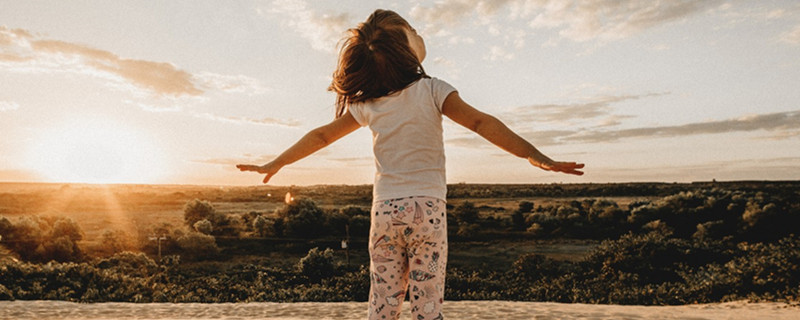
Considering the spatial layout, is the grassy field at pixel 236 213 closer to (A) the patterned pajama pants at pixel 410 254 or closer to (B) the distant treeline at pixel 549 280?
(B) the distant treeline at pixel 549 280

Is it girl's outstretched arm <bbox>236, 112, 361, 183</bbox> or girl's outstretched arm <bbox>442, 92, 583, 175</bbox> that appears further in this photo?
girl's outstretched arm <bbox>236, 112, 361, 183</bbox>

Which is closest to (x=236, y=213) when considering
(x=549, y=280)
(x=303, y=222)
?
(x=303, y=222)

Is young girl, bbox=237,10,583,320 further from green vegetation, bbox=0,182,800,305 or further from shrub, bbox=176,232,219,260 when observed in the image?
shrub, bbox=176,232,219,260

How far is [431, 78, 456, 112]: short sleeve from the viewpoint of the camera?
6.93 feet

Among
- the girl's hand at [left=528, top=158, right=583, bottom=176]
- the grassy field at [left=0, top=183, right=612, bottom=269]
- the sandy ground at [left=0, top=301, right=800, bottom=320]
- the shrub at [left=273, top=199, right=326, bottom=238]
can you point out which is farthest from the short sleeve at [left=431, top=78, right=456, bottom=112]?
the shrub at [left=273, top=199, right=326, bottom=238]

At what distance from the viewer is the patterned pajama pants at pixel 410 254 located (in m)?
2.06

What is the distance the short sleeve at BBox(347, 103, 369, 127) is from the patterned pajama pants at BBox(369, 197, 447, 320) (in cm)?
37

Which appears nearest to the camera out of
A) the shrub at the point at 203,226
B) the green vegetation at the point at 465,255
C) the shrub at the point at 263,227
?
the green vegetation at the point at 465,255

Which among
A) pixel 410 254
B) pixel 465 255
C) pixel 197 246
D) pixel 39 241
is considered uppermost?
pixel 410 254

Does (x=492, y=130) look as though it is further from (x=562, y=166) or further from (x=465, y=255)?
(x=465, y=255)

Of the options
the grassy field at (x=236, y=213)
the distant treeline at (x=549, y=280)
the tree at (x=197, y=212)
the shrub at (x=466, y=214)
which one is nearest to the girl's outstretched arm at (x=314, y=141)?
the distant treeline at (x=549, y=280)

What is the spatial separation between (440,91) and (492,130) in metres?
0.24

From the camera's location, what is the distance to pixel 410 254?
2135mm

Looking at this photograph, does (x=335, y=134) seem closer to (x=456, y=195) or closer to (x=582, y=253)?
(x=582, y=253)
